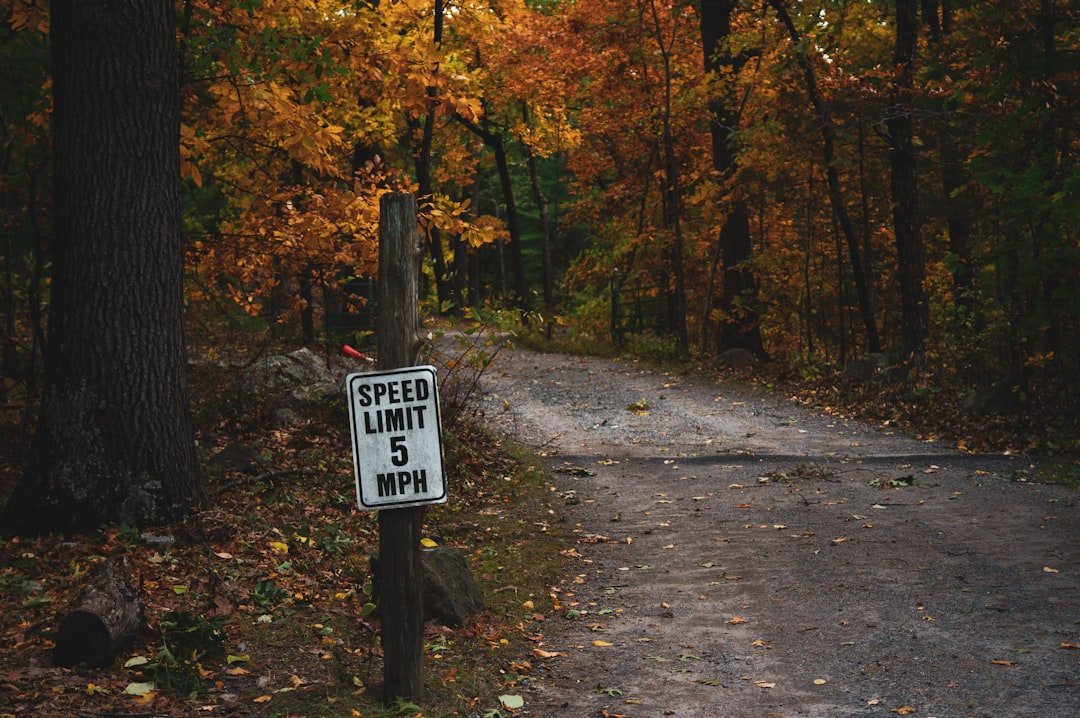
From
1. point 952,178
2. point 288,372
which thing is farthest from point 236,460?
point 952,178

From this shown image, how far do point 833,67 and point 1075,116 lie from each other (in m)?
4.66

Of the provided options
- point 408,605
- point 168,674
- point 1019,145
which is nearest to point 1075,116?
point 1019,145

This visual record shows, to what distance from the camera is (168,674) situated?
498cm

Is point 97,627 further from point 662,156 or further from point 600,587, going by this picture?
point 662,156

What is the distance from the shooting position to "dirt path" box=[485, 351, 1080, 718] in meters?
5.61

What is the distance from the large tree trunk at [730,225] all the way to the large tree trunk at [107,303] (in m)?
15.2

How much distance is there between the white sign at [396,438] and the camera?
15.8 ft

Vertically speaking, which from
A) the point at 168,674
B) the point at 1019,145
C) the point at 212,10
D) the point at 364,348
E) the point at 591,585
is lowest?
the point at 591,585

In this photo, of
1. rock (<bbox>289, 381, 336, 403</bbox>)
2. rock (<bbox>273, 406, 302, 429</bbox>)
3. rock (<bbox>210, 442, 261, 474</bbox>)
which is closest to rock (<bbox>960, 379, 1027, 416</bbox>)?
rock (<bbox>289, 381, 336, 403</bbox>)

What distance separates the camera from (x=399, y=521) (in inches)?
195

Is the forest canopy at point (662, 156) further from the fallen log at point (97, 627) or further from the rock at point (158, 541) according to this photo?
the fallen log at point (97, 627)

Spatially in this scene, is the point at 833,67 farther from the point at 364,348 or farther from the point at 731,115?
the point at 364,348

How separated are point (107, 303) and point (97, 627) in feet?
9.19

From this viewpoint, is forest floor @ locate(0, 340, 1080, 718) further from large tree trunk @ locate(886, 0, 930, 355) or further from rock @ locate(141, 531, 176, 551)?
large tree trunk @ locate(886, 0, 930, 355)
